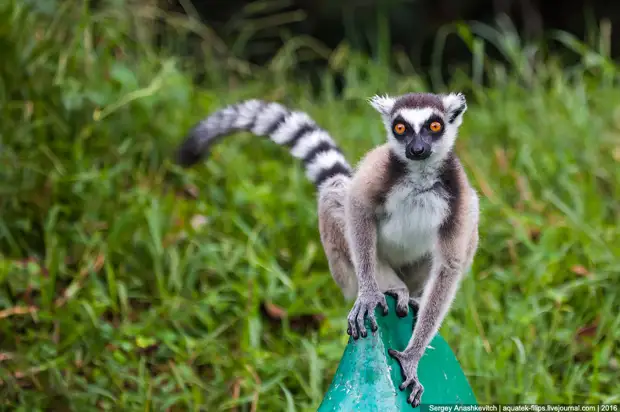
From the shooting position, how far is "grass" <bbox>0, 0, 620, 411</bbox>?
364 cm

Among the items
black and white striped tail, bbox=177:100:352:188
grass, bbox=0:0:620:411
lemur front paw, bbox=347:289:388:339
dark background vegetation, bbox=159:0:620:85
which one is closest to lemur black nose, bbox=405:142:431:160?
lemur front paw, bbox=347:289:388:339

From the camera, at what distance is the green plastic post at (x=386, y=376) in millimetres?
2531

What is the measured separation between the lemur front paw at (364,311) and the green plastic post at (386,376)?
0.9 inches

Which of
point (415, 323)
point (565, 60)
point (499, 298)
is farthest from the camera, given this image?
point (565, 60)

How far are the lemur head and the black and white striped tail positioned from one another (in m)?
0.46

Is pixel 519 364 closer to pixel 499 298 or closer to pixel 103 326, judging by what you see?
pixel 499 298

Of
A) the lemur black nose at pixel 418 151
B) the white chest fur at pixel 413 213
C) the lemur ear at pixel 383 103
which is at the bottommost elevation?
the white chest fur at pixel 413 213

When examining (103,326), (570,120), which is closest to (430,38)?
→ (570,120)

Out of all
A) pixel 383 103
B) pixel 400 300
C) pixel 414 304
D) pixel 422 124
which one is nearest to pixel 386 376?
pixel 400 300

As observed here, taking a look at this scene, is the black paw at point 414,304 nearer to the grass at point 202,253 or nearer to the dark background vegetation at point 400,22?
the grass at point 202,253

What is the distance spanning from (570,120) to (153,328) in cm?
318

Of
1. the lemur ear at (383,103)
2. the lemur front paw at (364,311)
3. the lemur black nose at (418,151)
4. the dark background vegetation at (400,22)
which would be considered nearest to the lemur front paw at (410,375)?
the lemur front paw at (364,311)

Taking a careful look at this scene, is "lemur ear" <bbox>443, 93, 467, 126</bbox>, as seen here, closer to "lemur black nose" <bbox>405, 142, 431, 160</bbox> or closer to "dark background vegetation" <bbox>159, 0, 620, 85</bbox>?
"lemur black nose" <bbox>405, 142, 431, 160</bbox>

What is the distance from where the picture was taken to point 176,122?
200 inches
